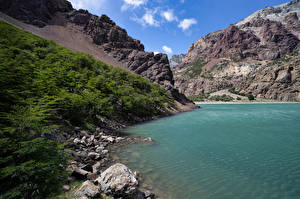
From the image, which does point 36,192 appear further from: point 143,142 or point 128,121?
point 128,121

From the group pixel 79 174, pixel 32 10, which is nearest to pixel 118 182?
pixel 79 174

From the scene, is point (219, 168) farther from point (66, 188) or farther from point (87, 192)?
point (66, 188)

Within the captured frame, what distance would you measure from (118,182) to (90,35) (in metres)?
113

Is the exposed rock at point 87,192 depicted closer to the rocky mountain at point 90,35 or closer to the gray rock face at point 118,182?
the gray rock face at point 118,182

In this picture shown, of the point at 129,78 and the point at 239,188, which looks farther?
the point at 129,78

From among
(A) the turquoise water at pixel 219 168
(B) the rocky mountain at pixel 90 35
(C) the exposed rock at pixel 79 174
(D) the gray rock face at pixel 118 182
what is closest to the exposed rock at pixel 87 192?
(D) the gray rock face at pixel 118 182

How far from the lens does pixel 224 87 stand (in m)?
177

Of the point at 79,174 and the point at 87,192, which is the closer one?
the point at 87,192

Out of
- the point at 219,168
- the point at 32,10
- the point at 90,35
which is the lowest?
the point at 219,168

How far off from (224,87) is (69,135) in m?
196

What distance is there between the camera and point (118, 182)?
545 centimetres

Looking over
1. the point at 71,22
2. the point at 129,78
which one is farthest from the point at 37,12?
the point at 129,78

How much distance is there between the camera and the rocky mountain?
79438mm

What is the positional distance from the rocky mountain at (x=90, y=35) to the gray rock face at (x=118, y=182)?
63873 mm
